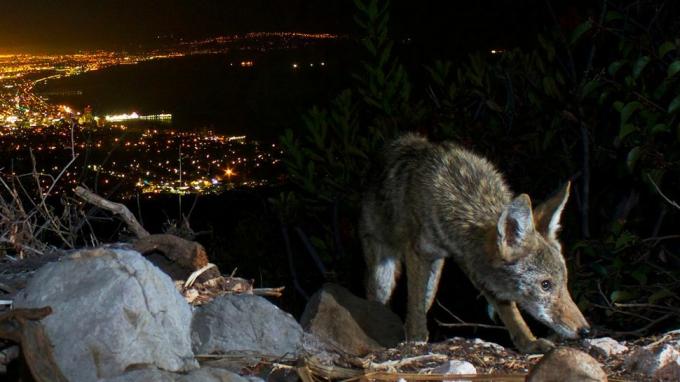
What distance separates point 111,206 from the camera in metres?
5.61

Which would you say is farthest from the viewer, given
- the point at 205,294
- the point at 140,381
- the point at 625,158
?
the point at 625,158

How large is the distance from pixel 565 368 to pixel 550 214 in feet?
7.83

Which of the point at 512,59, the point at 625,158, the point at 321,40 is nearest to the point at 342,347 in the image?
the point at 625,158

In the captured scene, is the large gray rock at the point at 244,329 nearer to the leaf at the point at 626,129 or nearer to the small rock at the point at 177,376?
the small rock at the point at 177,376

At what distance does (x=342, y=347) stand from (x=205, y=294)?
951 mm

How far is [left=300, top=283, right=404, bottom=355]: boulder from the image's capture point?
5566 mm

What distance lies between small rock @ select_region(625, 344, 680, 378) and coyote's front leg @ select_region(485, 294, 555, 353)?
3.47ft

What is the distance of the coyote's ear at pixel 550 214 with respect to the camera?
589 centimetres

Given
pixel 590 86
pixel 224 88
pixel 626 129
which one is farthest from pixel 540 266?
pixel 224 88

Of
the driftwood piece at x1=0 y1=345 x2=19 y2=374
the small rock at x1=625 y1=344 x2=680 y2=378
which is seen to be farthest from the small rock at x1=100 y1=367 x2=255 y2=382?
the small rock at x1=625 y1=344 x2=680 y2=378

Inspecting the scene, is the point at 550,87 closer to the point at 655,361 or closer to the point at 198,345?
the point at 655,361

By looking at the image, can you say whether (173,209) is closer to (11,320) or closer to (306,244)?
(306,244)

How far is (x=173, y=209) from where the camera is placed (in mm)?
14055

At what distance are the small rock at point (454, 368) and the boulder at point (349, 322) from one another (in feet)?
3.64
